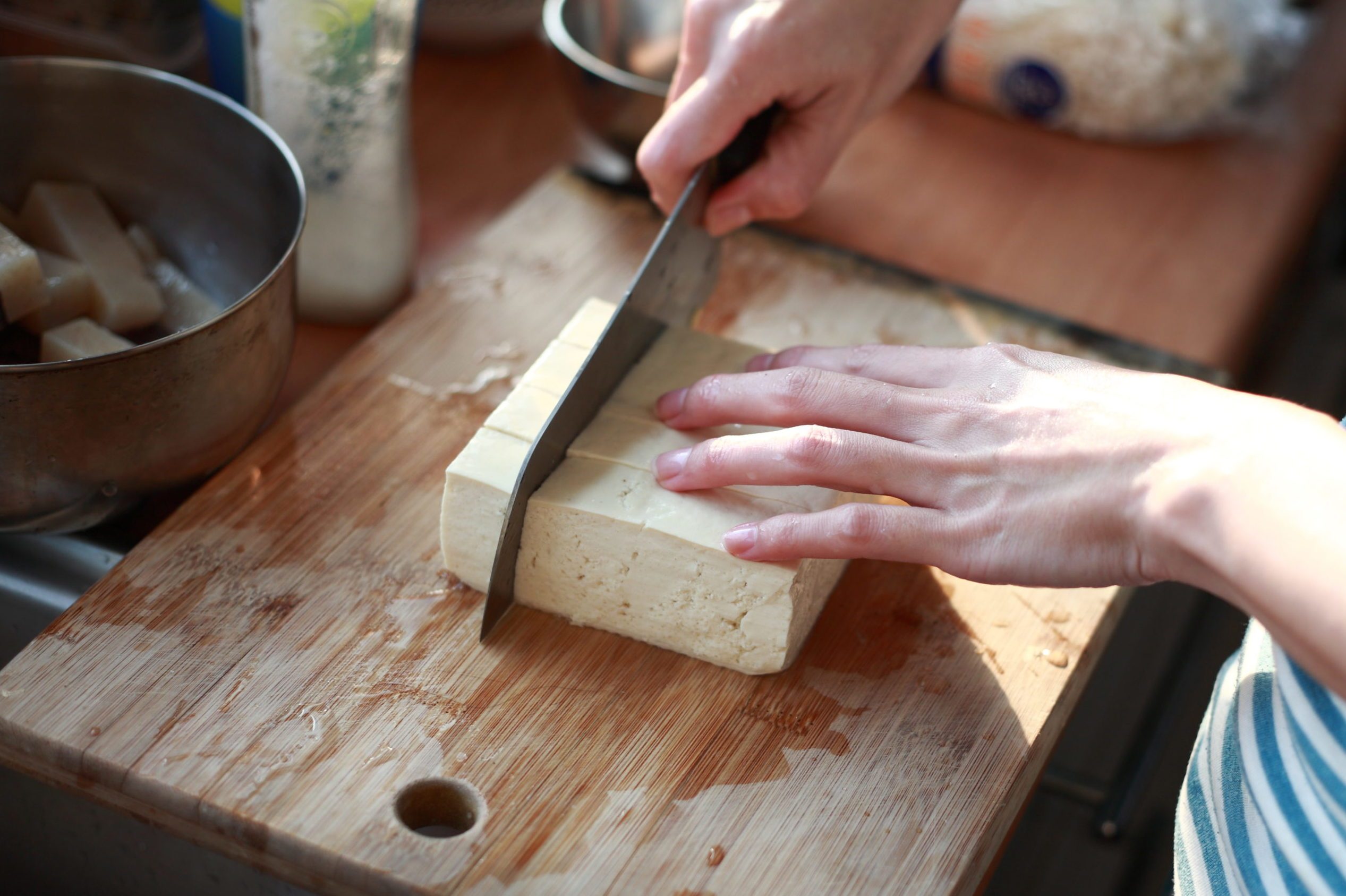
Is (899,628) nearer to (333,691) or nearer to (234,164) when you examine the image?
(333,691)

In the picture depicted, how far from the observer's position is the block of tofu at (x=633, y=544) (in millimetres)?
1138

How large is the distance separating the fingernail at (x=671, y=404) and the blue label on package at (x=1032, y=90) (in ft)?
3.75

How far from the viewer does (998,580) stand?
1.01 metres

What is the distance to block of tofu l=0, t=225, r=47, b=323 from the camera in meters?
1.18

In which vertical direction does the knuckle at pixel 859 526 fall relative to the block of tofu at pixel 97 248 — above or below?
above

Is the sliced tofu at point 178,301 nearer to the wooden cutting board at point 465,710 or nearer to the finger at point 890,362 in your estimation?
the wooden cutting board at point 465,710

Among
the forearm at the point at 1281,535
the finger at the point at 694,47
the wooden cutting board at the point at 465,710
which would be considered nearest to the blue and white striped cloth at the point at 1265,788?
the forearm at the point at 1281,535

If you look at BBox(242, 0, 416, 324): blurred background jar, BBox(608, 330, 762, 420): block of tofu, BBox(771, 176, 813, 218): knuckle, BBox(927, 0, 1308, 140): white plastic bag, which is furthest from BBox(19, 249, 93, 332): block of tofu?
BBox(927, 0, 1308, 140): white plastic bag

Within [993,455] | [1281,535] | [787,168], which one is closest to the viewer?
[1281,535]

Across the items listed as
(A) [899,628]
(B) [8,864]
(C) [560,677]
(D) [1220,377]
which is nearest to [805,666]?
(A) [899,628]

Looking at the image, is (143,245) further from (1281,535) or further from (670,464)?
(1281,535)

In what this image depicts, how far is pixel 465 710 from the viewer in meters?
1.12

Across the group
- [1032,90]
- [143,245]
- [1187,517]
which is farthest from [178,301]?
[1032,90]

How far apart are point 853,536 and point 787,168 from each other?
609mm
